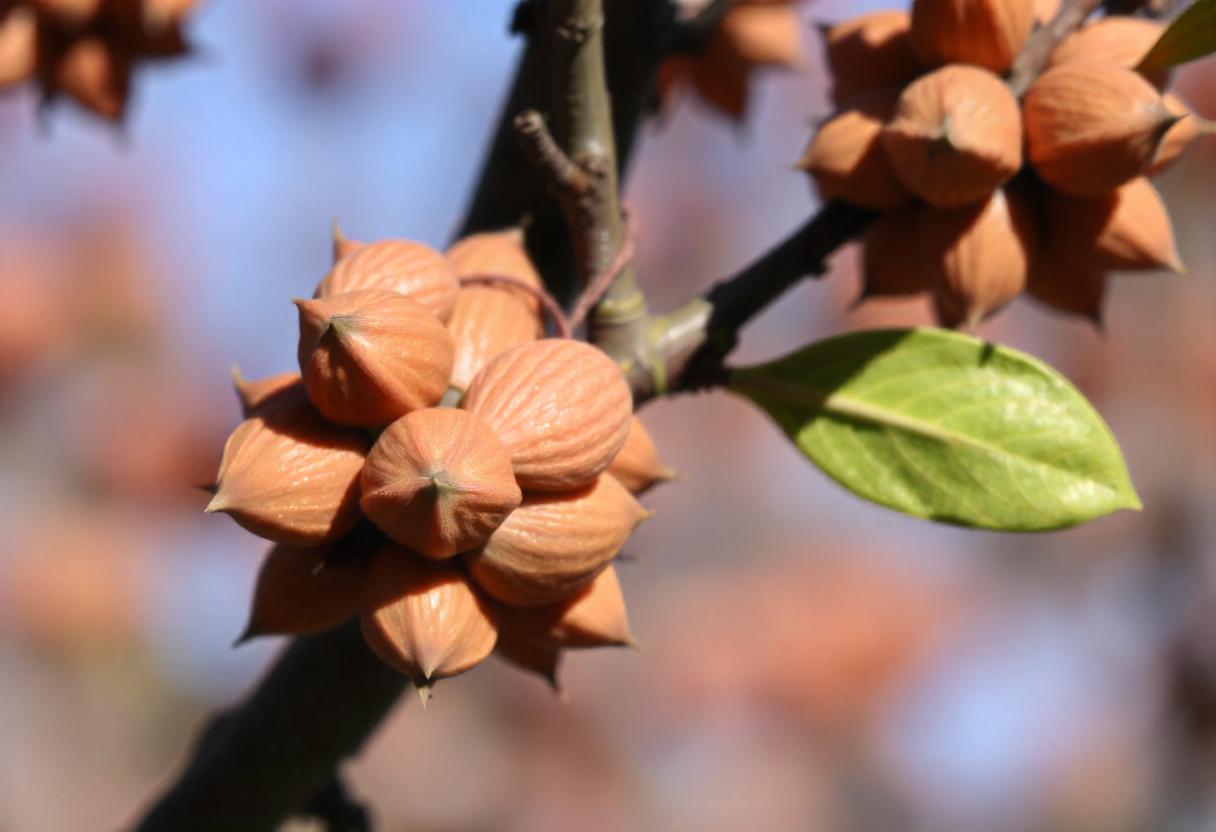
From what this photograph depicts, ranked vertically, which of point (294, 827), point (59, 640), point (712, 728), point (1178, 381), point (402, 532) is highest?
point (402, 532)

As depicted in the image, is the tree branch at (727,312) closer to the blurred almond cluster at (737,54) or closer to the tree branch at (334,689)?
the tree branch at (334,689)

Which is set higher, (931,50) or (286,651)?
(931,50)

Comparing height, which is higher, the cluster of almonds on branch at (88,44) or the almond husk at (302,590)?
the cluster of almonds on branch at (88,44)

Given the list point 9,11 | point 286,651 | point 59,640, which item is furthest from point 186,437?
point 286,651

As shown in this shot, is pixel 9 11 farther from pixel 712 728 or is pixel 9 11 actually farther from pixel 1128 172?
pixel 712 728

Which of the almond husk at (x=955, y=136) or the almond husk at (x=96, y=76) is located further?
the almond husk at (x=96, y=76)

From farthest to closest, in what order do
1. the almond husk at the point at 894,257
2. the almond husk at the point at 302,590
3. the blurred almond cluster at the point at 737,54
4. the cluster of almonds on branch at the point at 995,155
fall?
the blurred almond cluster at the point at 737,54, the almond husk at the point at 894,257, the cluster of almonds on branch at the point at 995,155, the almond husk at the point at 302,590

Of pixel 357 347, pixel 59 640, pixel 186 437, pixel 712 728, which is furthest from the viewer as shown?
pixel 712 728

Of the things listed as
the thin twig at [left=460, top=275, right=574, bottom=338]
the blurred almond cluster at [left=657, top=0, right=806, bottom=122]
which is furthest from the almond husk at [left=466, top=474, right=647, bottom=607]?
the blurred almond cluster at [left=657, top=0, right=806, bottom=122]

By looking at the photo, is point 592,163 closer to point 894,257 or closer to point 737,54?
point 894,257

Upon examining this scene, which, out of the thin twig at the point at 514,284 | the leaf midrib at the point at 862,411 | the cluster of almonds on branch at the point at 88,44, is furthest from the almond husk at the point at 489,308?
the cluster of almonds on branch at the point at 88,44
